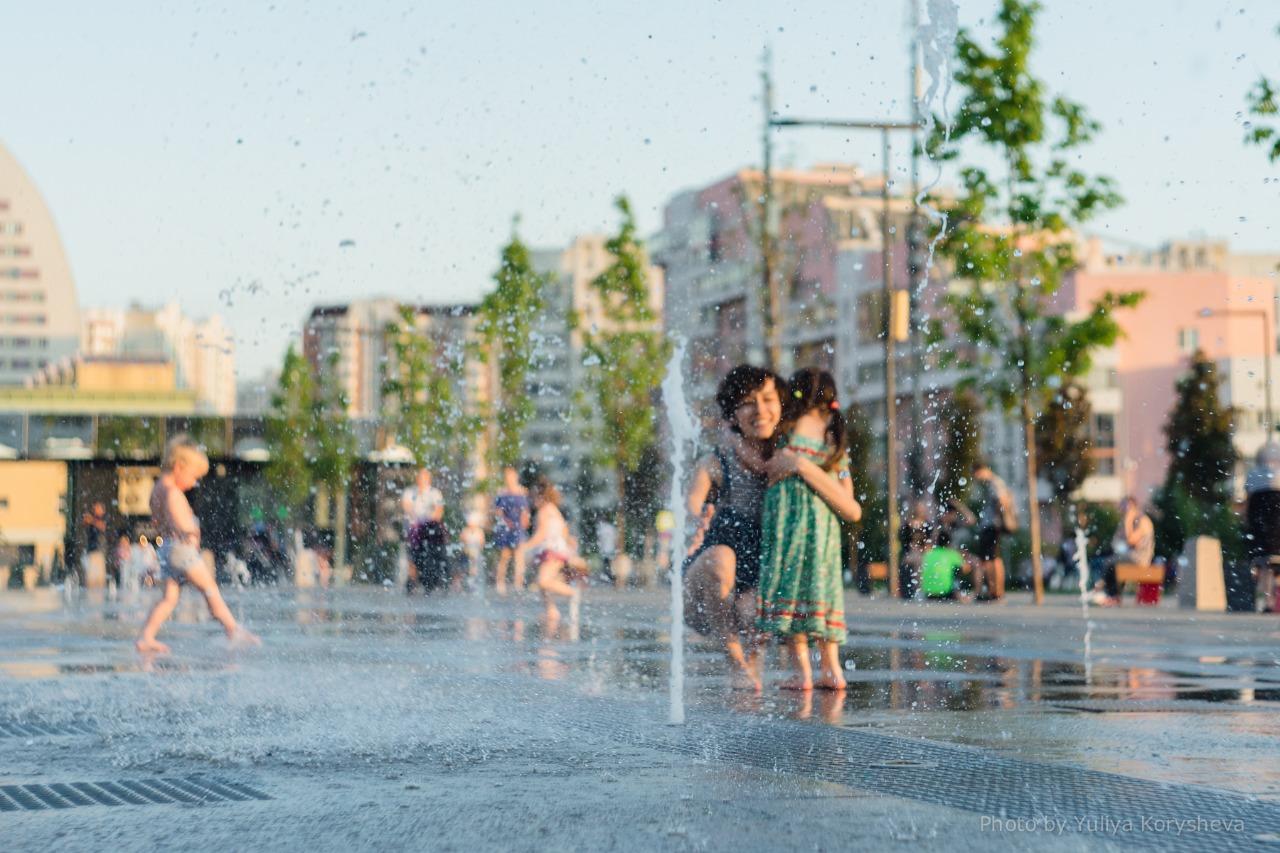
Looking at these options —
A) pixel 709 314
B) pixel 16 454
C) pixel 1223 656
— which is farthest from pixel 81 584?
pixel 709 314

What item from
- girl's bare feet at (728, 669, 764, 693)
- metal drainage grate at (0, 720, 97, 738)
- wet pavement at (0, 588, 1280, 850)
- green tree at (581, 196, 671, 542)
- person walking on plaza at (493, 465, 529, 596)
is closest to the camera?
wet pavement at (0, 588, 1280, 850)

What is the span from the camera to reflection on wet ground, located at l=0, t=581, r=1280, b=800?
709 centimetres

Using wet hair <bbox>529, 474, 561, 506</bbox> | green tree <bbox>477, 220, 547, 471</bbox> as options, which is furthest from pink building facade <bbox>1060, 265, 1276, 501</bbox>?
wet hair <bbox>529, 474, 561, 506</bbox>

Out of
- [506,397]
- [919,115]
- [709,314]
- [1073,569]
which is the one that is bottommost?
[1073,569]

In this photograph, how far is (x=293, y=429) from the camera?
220 feet

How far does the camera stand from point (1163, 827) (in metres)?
4.72

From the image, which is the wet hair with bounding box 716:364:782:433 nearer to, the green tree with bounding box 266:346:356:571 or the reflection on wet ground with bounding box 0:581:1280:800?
the reflection on wet ground with bounding box 0:581:1280:800

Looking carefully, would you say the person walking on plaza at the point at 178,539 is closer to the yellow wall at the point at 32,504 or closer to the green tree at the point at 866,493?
the green tree at the point at 866,493

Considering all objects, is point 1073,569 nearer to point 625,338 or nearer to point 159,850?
point 625,338

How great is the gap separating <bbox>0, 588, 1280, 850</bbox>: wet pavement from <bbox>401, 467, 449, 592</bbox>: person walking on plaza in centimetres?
1228

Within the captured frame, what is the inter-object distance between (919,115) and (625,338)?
19077 mm

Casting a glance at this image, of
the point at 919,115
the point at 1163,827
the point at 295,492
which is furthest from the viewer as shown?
the point at 295,492

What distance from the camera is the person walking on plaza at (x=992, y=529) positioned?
23062 mm

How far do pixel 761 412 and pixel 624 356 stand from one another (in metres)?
38.5
